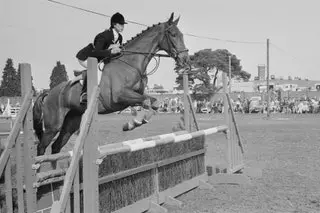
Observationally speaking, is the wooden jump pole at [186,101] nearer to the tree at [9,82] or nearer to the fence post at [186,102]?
the fence post at [186,102]

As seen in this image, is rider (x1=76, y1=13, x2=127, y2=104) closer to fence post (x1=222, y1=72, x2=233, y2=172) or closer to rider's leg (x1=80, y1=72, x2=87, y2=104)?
rider's leg (x1=80, y1=72, x2=87, y2=104)

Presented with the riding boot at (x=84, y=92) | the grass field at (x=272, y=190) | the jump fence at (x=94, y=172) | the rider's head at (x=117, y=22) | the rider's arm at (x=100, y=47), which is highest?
the rider's head at (x=117, y=22)

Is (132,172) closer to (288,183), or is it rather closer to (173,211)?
(173,211)

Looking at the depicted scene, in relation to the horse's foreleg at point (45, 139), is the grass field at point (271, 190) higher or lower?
lower

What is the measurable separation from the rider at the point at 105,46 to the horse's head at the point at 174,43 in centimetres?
72

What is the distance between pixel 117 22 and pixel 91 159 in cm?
287

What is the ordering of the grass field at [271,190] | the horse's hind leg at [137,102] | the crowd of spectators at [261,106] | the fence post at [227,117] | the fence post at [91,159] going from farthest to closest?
the crowd of spectators at [261,106], the fence post at [227,117], the horse's hind leg at [137,102], the grass field at [271,190], the fence post at [91,159]

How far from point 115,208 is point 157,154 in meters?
1.23

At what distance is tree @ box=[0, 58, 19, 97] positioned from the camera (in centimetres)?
4422

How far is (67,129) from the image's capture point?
7059 mm

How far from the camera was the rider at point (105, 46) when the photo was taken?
6527 millimetres

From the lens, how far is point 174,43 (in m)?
7.10

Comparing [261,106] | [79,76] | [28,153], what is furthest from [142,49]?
[261,106]

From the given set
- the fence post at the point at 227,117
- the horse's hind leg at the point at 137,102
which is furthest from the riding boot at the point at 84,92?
the fence post at the point at 227,117
